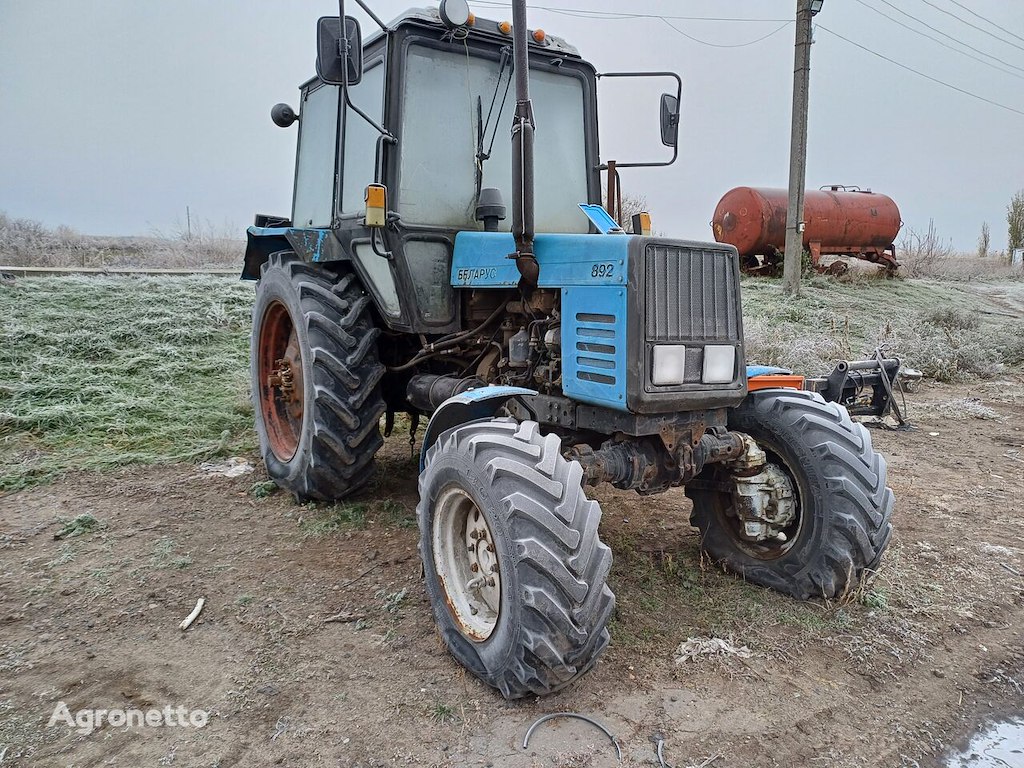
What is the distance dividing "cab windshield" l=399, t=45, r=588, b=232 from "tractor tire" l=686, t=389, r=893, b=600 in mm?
1661

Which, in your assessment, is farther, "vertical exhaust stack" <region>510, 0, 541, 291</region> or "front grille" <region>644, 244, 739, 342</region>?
"front grille" <region>644, 244, 739, 342</region>

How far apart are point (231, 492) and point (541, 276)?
2.75 meters

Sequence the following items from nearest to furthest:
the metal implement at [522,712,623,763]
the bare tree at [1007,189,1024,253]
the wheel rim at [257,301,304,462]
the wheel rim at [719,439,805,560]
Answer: the metal implement at [522,712,623,763] < the wheel rim at [719,439,805,560] < the wheel rim at [257,301,304,462] < the bare tree at [1007,189,1024,253]

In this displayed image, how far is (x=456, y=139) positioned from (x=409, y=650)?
256 cm

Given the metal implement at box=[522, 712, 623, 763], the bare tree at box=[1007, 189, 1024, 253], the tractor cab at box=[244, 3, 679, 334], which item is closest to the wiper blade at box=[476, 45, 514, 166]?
the tractor cab at box=[244, 3, 679, 334]

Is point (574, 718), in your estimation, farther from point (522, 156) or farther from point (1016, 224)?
point (1016, 224)

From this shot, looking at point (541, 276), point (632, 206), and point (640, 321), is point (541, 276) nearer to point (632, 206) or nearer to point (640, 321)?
point (640, 321)

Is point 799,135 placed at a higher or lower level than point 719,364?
higher

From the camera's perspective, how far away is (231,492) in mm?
4676

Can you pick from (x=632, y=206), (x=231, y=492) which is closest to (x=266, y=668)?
(x=231, y=492)

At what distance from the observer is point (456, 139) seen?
382 cm

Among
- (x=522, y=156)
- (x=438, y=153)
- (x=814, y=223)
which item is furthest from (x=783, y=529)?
(x=814, y=223)

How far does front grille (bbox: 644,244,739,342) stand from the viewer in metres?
2.76

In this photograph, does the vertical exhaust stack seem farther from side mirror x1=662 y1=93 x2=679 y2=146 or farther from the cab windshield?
side mirror x1=662 y1=93 x2=679 y2=146
